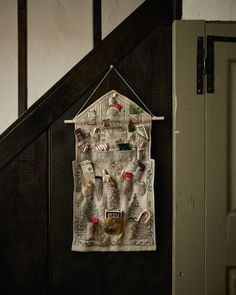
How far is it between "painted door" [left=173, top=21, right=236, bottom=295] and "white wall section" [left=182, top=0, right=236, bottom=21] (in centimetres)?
6

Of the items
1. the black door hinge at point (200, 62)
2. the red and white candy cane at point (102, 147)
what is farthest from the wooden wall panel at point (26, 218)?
the black door hinge at point (200, 62)

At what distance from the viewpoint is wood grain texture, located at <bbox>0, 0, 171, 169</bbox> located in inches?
58.8

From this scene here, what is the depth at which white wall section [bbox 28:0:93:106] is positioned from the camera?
1.68m

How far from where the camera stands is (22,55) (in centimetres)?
167

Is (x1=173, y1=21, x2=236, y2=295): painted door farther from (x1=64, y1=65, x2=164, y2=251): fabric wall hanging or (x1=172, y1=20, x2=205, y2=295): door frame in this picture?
(x1=64, y1=65, x2=164, y2=251): fabric wall hanging

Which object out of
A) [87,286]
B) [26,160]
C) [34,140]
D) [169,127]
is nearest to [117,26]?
[169,127]

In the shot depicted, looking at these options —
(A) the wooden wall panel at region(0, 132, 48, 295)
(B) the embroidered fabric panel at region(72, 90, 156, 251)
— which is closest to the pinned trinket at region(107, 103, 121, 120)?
(B) the embroidered fabric panel at region(72, 90, 156, 251)

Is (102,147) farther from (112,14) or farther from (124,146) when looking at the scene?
(112,14)

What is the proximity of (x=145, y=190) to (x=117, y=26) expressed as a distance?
39.8 inches

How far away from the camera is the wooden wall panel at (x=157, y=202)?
1.51m

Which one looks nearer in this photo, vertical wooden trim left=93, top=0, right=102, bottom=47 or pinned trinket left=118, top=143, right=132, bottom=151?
pinned trinket left=118, top=143, right=132, bottom=151

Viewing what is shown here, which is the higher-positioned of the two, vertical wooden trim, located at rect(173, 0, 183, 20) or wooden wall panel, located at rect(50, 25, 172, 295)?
vertical wooden trim, located at rect(173, 0, 183, 20)

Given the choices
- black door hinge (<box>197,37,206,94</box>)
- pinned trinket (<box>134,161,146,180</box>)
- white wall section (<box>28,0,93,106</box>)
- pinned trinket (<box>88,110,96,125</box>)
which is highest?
white wall section (<box>28,0,93,106</box>)

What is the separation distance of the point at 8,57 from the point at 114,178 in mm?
1080
